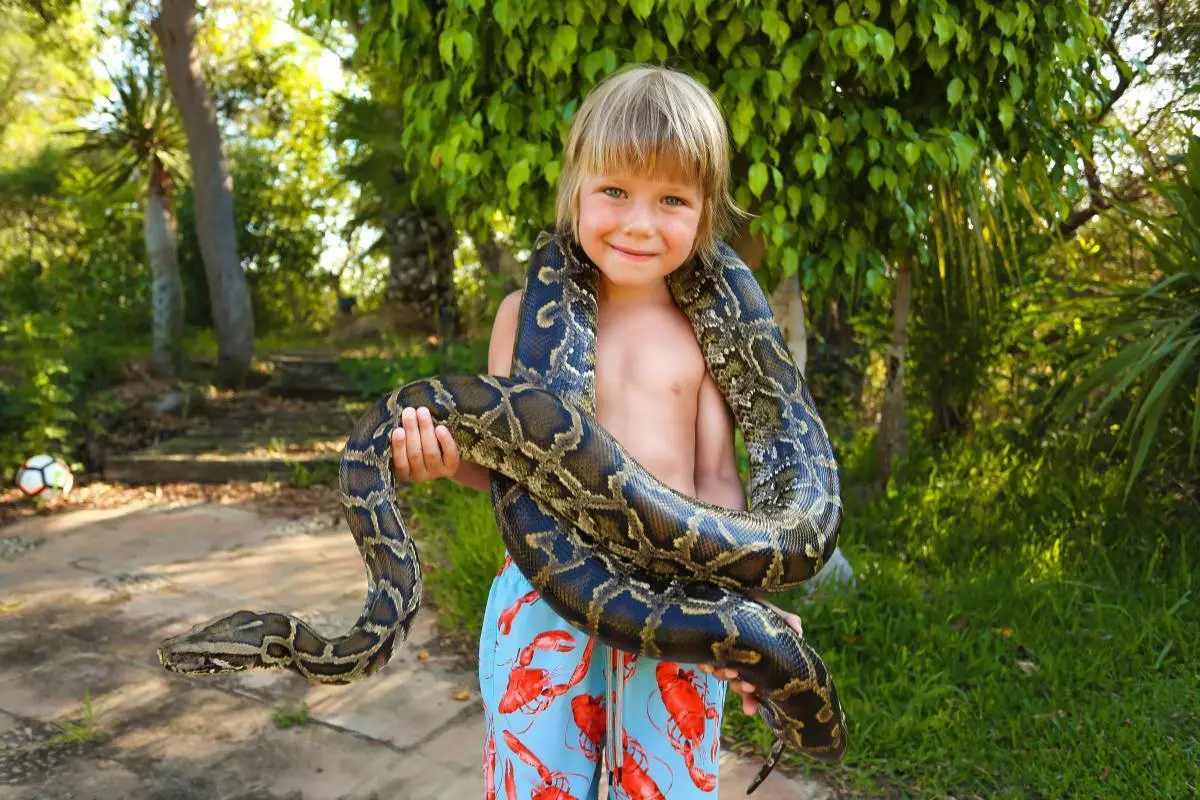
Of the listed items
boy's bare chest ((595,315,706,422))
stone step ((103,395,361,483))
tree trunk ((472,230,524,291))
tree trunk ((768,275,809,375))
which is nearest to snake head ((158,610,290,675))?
boy's bare chest ((595,315,706,422))

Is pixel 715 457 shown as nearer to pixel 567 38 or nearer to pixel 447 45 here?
pixel 567 38

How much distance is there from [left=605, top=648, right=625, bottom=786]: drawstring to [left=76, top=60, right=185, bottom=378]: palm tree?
11348 millimetres

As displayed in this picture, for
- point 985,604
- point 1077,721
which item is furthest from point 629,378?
point 985,604

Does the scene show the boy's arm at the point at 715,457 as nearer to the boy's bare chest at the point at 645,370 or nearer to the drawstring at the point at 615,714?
the boy's bare chest at the point at 645,370

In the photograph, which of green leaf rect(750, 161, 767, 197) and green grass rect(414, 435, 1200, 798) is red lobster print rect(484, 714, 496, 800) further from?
green leaf rect(750, 161, 767, 197)

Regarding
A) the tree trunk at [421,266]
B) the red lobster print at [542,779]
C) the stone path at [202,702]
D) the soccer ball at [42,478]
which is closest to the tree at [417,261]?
the tree trunk at [421,266]

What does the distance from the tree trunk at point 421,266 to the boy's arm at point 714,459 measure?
37.1 feet

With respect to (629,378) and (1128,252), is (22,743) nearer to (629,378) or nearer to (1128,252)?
(629,378)

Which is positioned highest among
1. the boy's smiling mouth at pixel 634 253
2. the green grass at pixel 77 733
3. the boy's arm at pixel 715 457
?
the boy's smiling mouth at pixel 634 253

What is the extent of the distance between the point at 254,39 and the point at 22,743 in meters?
17.7

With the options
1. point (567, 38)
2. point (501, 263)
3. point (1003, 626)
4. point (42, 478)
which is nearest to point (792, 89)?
point (567, 38)

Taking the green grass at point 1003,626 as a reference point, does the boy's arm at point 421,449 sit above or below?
above

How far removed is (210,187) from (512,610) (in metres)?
10.9

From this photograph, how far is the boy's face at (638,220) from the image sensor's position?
2299 mm
